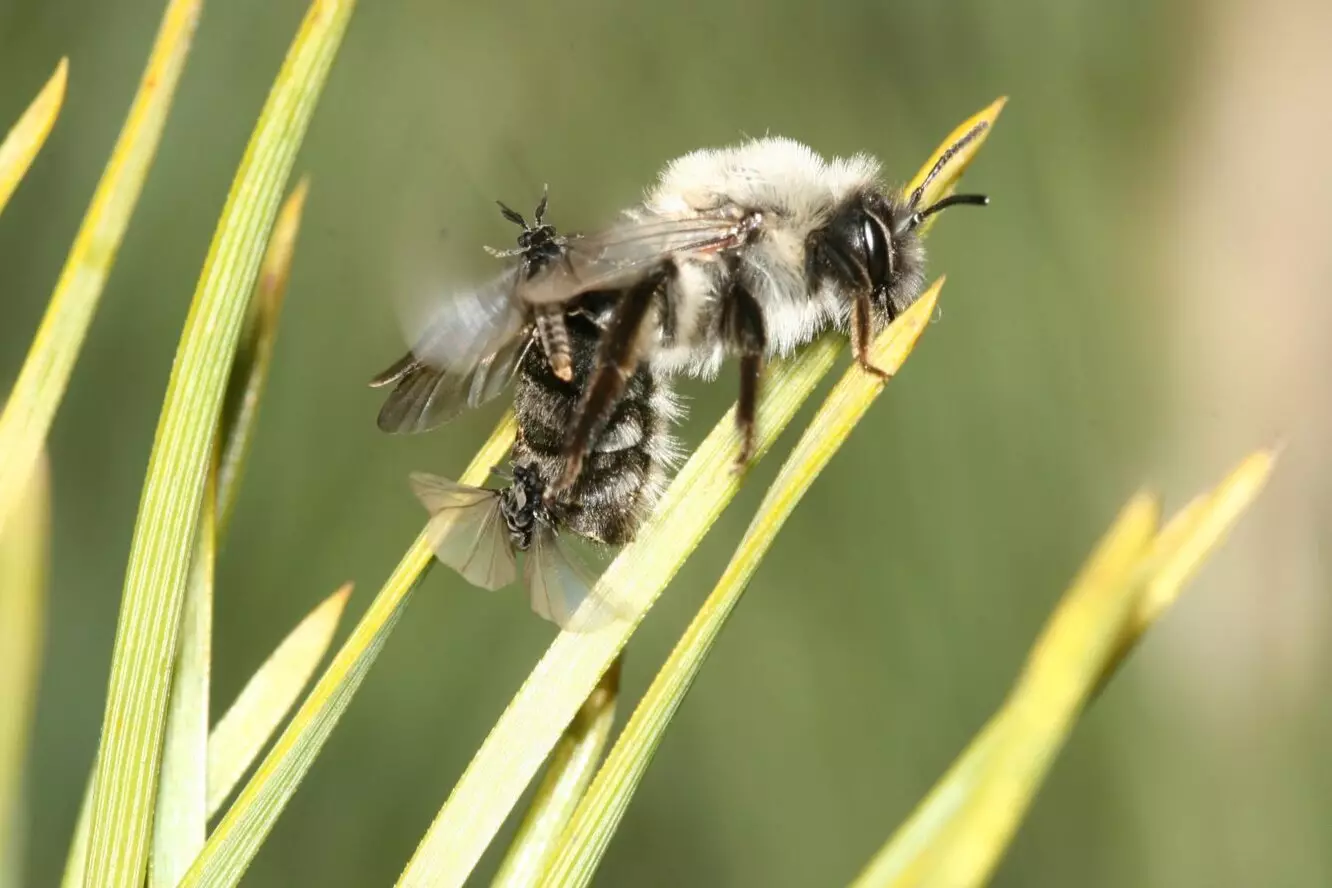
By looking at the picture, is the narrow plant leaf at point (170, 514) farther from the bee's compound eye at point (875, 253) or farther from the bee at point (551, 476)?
the bee's compound eye at point (875, 253)

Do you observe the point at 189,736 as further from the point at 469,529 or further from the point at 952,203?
the point at 952,203

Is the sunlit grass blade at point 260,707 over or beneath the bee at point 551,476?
beneath

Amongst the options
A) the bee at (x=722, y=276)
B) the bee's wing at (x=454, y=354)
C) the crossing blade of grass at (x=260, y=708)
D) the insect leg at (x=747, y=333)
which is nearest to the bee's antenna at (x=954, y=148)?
the bee at (x=722, y=276)

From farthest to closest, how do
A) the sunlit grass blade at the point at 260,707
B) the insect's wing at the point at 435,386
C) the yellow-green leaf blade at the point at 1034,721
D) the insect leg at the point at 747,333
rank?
the insect's wing at the point at 435,386, the insect leg at the point at 747,333, the sunlit grass blade at the point at 260,707, the yellow-green leaf blade at the point at 1034,721

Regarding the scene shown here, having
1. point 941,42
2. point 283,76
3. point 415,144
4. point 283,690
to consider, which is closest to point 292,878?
point 283,690

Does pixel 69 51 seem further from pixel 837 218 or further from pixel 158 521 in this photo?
pixel 158 521

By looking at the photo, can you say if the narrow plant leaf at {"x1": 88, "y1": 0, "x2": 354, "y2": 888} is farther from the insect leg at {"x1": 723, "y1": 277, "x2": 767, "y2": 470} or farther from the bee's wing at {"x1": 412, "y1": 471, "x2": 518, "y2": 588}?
the insect leg at {"x1": 723, "y1": 277, "x2": 767, "y2": 470}

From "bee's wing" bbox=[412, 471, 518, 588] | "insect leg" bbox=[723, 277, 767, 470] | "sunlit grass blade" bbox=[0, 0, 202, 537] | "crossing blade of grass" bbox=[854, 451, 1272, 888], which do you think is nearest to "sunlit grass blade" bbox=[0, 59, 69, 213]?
"sunlit grass blade" bbox=[0, 0, 202, 537]
